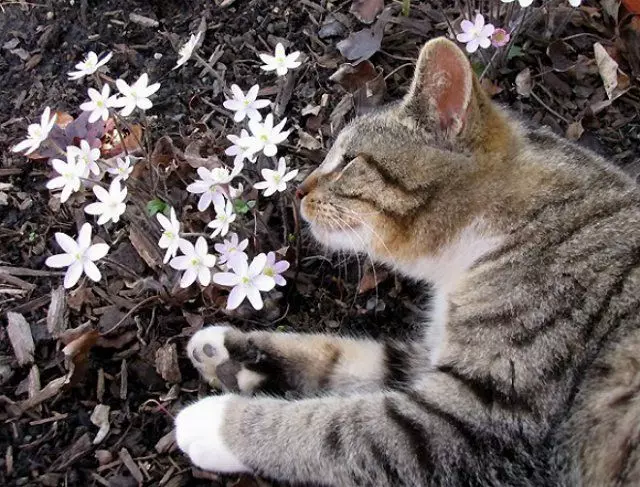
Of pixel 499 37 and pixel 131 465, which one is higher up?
pixel 499 37

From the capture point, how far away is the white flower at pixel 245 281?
102 inches

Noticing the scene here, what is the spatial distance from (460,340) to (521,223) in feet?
1.45

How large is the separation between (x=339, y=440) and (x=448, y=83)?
1.20 m

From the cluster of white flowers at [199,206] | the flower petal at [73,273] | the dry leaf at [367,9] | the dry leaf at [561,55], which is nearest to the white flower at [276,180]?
the cluster of white flowers at [199,206]

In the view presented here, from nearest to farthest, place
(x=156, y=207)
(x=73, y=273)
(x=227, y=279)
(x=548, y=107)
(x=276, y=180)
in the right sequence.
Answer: (x=73, y=273) → (x=227, y=279) → (x=276, y=180) → (x=156, y=207) → (x=548, y=107)

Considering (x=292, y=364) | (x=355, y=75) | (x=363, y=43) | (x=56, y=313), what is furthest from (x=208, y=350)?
(x=363, y=43)

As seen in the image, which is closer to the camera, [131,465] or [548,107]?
[131,465]

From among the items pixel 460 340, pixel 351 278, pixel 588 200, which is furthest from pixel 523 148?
pixel 351 278

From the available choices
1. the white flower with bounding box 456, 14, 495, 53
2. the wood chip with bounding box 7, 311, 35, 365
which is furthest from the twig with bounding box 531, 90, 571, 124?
the wood chip with bounding box 7, 311, 35, 365

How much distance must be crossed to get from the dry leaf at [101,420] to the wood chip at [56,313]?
344 mm

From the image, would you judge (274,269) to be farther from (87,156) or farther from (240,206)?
(87,156)

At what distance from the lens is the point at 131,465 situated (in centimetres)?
277

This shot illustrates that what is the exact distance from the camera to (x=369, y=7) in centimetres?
386

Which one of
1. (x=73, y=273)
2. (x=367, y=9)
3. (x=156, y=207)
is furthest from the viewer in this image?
(x=367, y=9)
